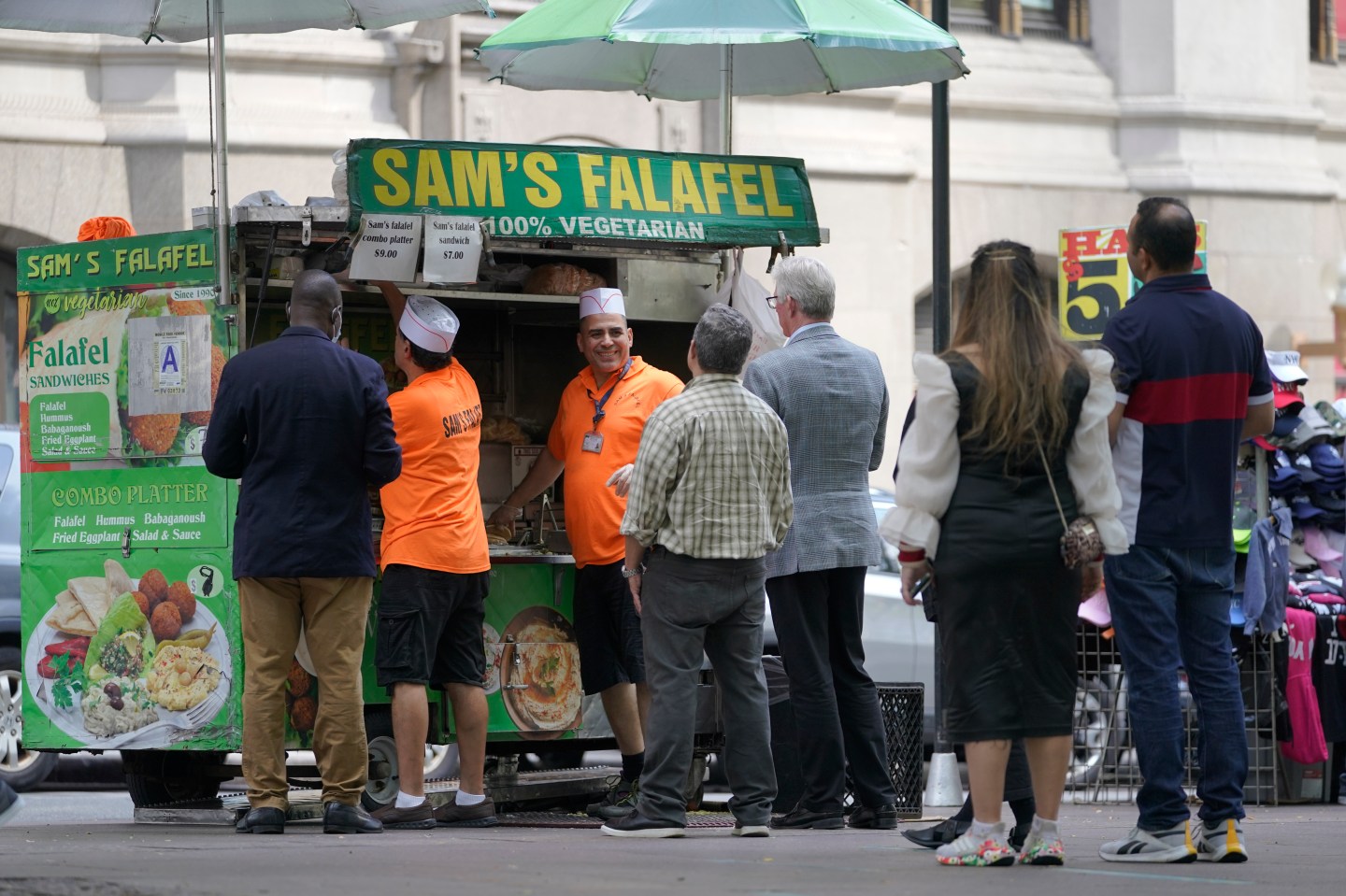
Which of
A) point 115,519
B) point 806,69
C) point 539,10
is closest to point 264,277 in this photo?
point 115,519

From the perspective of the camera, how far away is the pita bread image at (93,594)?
8.74 meters

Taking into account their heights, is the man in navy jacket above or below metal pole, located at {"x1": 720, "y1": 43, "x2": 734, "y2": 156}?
below

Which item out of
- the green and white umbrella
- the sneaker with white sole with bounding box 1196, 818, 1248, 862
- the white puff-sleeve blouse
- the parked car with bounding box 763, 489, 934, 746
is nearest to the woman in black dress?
the white puff-sleeve blouse

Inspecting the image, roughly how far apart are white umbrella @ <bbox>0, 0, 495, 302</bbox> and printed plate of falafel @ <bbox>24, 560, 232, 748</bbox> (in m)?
1.85

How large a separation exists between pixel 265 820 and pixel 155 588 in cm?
108

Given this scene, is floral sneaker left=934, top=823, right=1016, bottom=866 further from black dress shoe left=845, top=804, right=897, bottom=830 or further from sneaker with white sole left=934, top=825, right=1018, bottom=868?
black dress shoe left=845, top=804, right=897, bottom=830

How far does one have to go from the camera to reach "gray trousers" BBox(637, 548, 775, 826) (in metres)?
7.68

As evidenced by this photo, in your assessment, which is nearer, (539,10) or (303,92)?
(539,10)

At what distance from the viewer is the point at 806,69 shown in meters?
10.7

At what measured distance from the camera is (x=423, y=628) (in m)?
8.33

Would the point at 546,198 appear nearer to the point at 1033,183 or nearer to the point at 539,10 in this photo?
the point at 539,10

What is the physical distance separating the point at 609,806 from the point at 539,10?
Answer: 3.44m

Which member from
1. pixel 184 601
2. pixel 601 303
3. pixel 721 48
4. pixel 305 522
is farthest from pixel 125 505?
pixel 721 48

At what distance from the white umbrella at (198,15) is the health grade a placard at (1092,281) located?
12.1 feet
